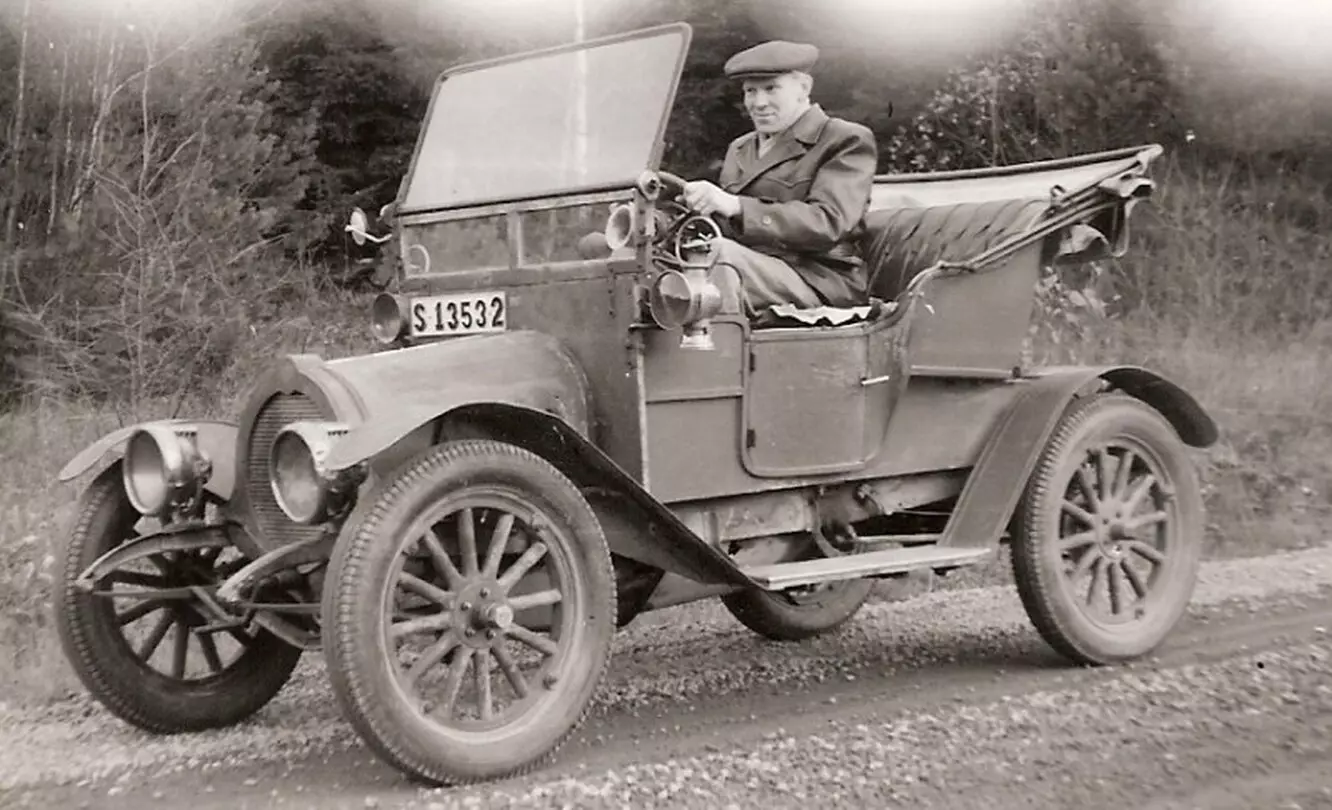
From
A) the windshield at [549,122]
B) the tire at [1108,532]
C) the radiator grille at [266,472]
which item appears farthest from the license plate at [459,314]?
the tire at [1108,532]

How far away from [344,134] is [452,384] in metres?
8.12

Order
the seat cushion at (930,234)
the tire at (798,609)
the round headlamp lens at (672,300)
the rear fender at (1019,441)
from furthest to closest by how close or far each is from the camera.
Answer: the tire at (798,609), the seat cushion at (930,234), the rear fender at (1019,441), the round headlamp lens at (672,300)

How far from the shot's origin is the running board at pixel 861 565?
500 cm

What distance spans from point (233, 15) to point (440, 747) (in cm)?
677

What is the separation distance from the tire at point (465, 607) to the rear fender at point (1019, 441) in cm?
164

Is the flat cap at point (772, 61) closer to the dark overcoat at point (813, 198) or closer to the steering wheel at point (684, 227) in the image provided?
the dark overcoat at point (813, 198)

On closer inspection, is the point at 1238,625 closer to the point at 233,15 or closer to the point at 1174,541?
the point at 1174,541

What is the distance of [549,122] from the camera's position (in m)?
5.31

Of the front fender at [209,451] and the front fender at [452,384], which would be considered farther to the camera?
the front fender at [209,451]

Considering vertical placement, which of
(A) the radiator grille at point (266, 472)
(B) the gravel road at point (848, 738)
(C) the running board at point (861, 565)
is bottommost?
(B) the gravel road at point (848, 738)

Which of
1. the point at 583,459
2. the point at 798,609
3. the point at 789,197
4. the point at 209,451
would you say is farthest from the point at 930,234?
the point at 209,451

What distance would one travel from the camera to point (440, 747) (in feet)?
13.6

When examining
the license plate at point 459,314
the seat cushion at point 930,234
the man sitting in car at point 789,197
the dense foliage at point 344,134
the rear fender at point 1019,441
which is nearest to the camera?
the license plate at point 459,314

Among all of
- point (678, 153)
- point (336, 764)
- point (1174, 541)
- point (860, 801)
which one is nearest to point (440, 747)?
point (336, 764)
